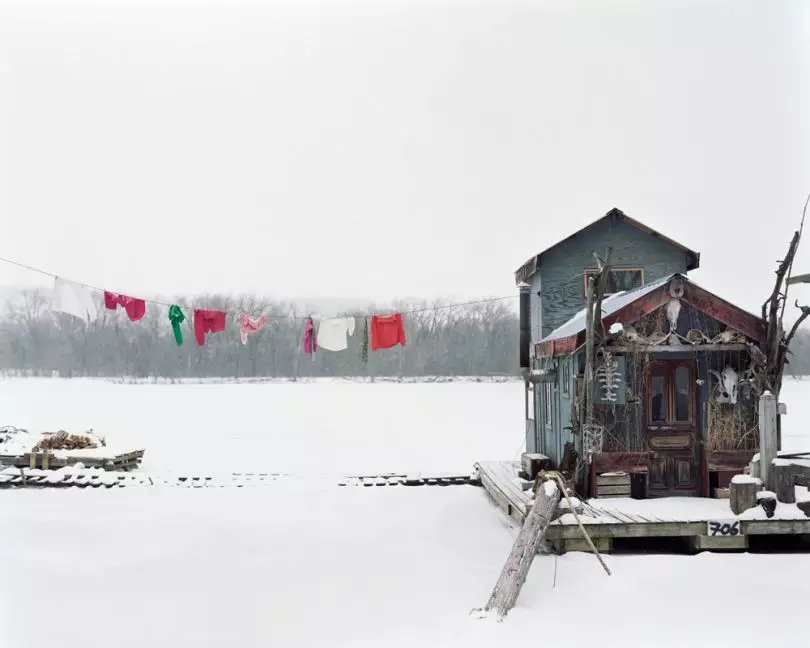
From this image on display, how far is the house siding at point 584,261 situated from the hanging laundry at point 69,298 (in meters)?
9.25

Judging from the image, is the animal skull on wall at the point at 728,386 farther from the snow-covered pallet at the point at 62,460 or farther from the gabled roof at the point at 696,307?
the snow-covered pallet at the point at 62,460

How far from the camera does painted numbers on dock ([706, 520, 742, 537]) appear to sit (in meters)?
8.69

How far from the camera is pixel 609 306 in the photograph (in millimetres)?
11281

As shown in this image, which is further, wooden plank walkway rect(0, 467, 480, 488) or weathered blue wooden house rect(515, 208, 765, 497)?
wooden plank walkway rect(0, 467, 480, 488)

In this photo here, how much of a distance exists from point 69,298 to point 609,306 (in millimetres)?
10555

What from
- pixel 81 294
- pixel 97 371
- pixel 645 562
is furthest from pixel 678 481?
pixel 97 371

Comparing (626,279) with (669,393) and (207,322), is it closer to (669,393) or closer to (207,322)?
(669,393)

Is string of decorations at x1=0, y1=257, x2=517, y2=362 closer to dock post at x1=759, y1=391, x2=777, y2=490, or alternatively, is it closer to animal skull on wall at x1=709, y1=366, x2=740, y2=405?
animal skull on wall at x1=709, y1=366, x2=740, y2=405

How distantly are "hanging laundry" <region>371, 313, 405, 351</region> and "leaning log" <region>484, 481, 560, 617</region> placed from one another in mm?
9130

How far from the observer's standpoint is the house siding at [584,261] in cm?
1337

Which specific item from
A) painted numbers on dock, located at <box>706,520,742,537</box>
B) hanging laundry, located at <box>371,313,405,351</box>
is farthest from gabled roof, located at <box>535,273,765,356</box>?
hanging laundry, located at <box>371,313,405,351</box>

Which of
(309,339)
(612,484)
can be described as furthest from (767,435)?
(309,339)

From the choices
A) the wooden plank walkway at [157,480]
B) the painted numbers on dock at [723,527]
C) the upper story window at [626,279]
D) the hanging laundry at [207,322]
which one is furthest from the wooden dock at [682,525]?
the hanging laundry at [207,322]

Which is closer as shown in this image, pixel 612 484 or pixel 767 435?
pixel 767 435
